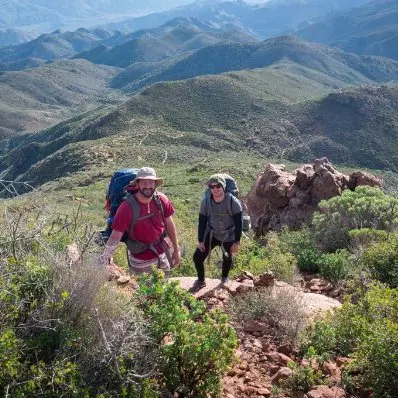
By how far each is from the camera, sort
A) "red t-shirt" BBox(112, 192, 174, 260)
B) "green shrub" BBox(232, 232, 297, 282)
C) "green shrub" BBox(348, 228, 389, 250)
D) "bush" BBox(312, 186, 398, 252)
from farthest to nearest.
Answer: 1. "bush" BBox(312, 186, 398, 252)
2. "green shrub" BBox(348, 228, 389, 250)
3. "green shrub" BBox(232, 232, 297, 282)
4. "red t-shirt" BBox(112, 192, 174, 260)

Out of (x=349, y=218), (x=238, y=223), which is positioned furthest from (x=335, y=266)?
(x=349, y=218)

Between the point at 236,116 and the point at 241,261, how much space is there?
198 feet

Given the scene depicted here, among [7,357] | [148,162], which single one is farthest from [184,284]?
[148,162]

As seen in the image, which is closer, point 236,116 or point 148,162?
point 148,162

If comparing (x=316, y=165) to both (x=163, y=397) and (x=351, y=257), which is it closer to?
(x=351, y=257)

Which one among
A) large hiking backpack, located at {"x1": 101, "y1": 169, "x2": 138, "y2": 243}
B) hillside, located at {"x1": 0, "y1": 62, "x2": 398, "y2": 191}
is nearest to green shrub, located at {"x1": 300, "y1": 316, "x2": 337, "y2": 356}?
large hiking backpack, located at {"x1": 101, "y1": 169, "x2": 138, "y2": 243}

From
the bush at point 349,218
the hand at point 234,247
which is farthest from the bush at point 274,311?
the bush at point 349,218

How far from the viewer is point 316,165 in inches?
502

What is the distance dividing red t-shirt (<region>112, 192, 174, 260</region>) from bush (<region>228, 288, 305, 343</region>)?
43.1 inches

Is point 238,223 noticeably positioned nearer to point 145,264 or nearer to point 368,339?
point 145,264

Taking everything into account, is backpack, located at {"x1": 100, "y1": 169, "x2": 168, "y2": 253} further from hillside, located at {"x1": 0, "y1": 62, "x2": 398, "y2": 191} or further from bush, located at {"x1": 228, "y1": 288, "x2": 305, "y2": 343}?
hillside, located at {"x1": 0, "y1": 62, "x2": 398, "y2": 191}

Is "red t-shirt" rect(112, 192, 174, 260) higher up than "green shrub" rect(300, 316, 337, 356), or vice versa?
"red t-shirt" rect(112, 192, 174, 260)

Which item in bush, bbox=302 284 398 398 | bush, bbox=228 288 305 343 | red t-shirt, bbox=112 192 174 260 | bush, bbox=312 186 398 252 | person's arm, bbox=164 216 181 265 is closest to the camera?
bush, bbox=302 284 398 398

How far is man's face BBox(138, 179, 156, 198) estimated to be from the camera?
4867mm
